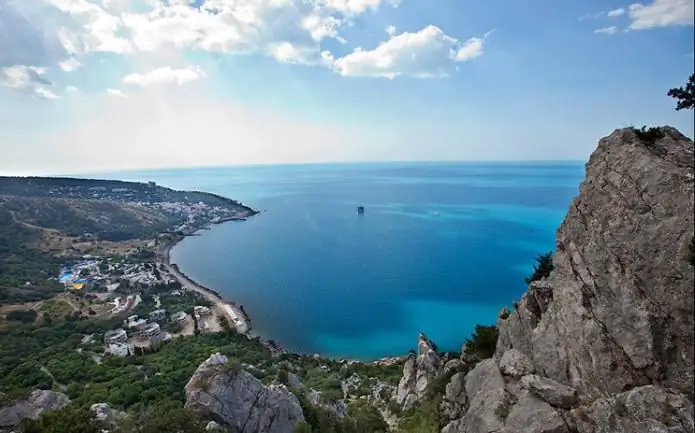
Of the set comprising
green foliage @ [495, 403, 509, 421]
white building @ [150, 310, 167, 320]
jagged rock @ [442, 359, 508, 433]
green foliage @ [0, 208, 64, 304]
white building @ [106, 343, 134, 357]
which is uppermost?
green foliage @ [495, 403, 509, 421]

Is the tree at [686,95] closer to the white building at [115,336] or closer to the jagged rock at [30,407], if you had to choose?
the jagged rock at [30,407]

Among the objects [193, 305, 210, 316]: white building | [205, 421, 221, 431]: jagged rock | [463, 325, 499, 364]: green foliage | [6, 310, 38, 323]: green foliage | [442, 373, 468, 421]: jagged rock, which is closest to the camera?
[442, 373, 468, 421]: jagged rock

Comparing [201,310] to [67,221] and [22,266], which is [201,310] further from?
[67,221]

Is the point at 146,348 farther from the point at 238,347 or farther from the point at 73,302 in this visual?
the point at 73,302

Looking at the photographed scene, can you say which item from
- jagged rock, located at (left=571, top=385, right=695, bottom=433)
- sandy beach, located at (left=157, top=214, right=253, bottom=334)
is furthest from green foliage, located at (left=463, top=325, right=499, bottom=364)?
sandy beach, located at (left=157, top=214, right=253, bottom=334)

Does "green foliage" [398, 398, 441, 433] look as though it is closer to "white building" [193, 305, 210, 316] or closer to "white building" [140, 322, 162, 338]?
"white building" [140, 322, 162, 338]

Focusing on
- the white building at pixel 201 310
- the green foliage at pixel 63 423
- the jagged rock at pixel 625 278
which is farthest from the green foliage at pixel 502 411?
the white building at pixel 201 310
